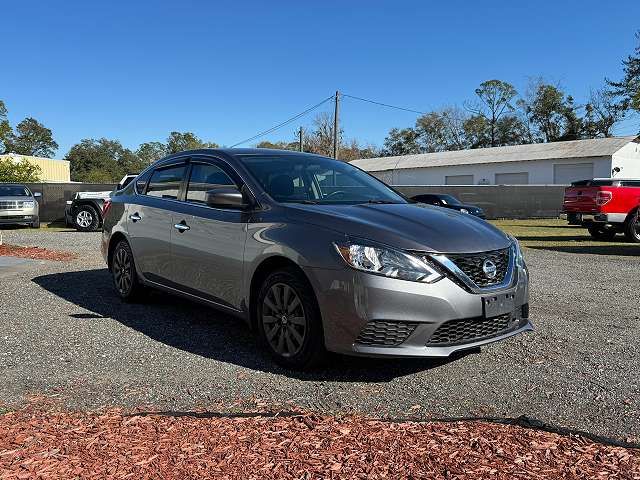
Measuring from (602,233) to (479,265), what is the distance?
14.0 meters

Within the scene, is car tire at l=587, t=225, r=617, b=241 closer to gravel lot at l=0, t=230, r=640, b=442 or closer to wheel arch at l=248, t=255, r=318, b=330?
gravel lot at l=0, t=230, r=640, b=442

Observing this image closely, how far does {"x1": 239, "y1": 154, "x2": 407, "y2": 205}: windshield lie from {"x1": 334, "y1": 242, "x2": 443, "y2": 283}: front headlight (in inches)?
38.7

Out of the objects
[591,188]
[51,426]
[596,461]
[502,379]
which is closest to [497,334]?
[502,379]

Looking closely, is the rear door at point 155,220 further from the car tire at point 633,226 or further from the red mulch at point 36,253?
the car tire at point 633,226

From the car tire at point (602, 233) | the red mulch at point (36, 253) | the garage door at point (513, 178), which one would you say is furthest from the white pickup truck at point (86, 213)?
the garage door at point (513, 178)

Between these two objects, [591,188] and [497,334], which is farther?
[591,188]

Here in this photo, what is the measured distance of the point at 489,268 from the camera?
407cm

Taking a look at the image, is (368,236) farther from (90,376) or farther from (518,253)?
(90,376)

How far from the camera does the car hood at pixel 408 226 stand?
3.93 metres

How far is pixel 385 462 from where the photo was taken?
2.79m

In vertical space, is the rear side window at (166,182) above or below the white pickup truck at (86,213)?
above

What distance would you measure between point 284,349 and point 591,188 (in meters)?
13.5

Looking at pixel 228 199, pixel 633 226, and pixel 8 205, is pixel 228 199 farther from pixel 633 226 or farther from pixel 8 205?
pixel 8 205

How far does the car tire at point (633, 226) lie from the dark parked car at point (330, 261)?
1146 centimetres
